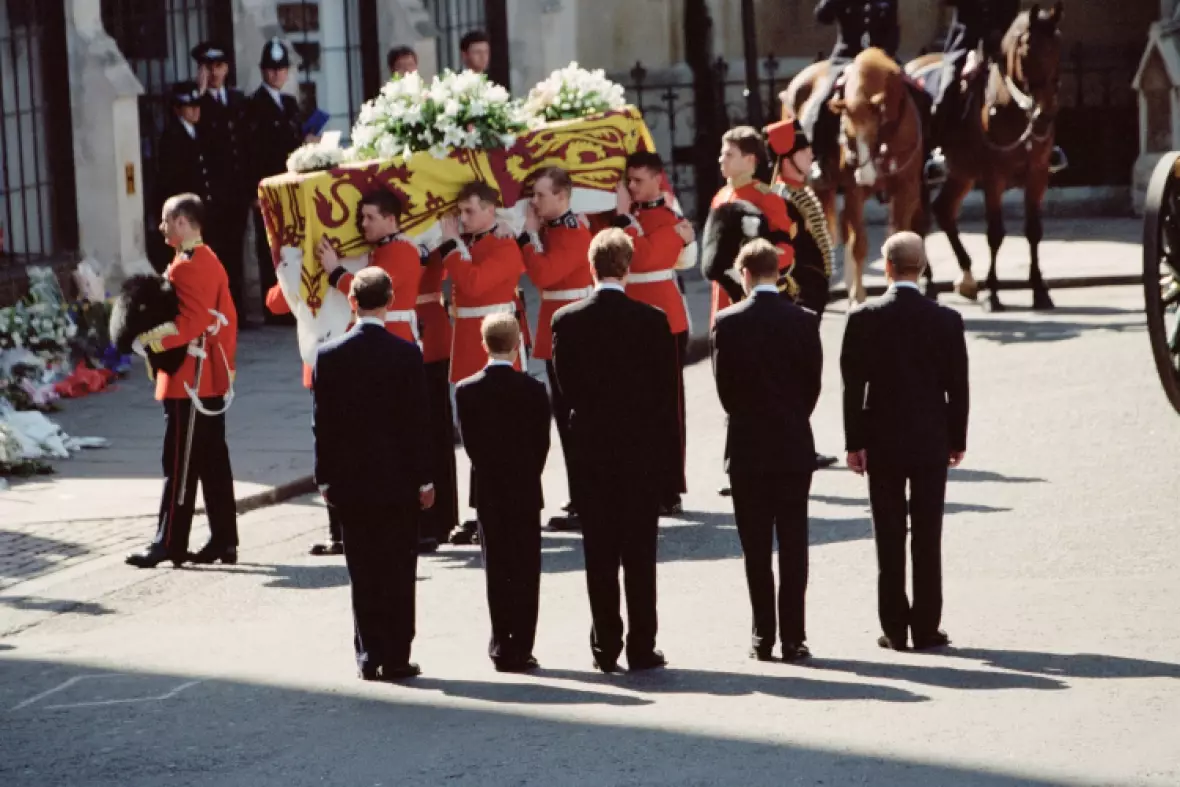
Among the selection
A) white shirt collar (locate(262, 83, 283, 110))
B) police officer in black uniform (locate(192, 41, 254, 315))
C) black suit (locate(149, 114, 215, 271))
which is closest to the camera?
black suit (locate(149, 114, 215, 271))

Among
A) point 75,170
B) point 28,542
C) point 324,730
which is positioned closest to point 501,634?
point 324,730

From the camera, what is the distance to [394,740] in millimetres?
8195

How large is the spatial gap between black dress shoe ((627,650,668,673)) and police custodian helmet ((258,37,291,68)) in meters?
10.8

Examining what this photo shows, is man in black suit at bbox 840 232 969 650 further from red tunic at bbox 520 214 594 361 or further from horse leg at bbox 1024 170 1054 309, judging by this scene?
horse leg at bbox 1024 170 1054 309

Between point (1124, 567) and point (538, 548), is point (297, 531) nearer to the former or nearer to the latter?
point (538, 548)

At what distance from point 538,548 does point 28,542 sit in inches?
144

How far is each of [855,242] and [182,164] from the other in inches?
201

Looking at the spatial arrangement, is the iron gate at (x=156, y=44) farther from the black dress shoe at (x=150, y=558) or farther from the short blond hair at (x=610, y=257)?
the short blond hair at (x=610, y=257)

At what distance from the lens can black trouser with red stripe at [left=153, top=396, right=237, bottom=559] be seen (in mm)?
11484

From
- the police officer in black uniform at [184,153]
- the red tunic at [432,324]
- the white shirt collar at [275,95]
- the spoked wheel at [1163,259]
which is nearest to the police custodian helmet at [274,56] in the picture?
the white shirt collar at [275,95]

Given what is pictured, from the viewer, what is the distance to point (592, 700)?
8680 mm

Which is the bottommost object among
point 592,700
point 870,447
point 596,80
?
point 592,700

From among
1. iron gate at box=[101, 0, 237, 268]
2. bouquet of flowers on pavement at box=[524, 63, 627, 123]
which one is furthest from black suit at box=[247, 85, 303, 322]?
bouquet of flowers on pavement at box=[524, 63, 627, 123]

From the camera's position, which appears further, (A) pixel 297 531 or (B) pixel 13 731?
(A) pixel 297 531
